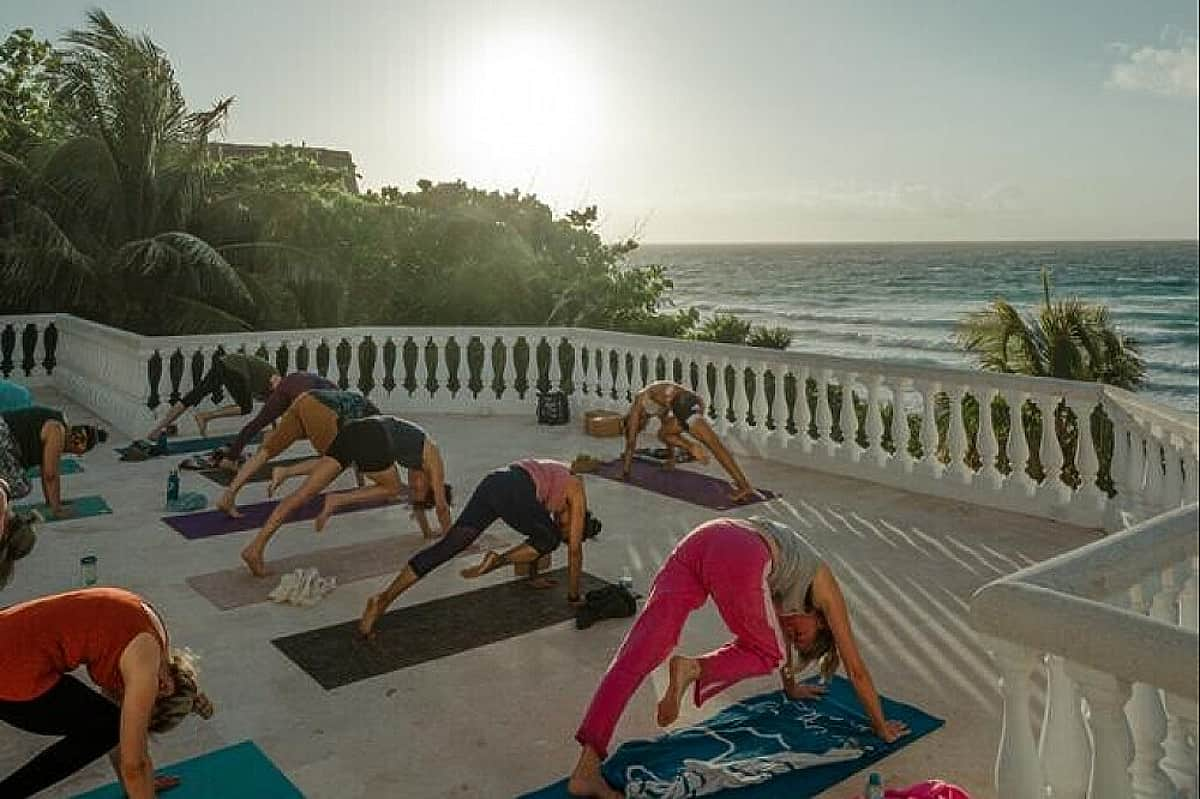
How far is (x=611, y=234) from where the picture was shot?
2094 centimetres

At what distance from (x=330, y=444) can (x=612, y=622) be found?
2.35 m

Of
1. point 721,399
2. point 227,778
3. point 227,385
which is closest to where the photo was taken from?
point 227,778

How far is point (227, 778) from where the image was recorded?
12.5 ft

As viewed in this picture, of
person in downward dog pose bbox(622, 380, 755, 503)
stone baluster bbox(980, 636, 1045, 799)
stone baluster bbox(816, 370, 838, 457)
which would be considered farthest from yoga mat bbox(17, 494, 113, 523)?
stone baluster bbox(980, 636, 1045, 799)

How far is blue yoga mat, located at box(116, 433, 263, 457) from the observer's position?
10844mm

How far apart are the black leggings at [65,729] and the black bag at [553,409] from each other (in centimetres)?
926

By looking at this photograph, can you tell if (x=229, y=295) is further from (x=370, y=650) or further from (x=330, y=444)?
(x=370, y=650)

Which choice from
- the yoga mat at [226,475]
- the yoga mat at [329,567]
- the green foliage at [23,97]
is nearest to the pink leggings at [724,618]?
the yoga mat at [329,567]

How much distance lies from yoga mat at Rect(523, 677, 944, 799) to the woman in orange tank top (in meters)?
1.38

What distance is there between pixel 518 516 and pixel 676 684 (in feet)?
6.55

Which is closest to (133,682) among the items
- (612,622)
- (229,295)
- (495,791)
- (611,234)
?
(495,791)

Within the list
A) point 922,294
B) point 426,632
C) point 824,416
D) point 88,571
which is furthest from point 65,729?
point 922,294

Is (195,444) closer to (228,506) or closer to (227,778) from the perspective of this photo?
(228,506)

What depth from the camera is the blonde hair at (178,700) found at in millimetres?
→ 3299
